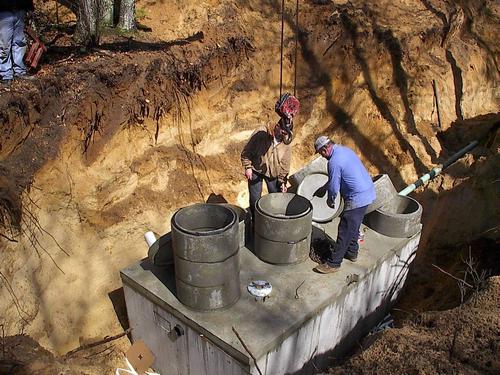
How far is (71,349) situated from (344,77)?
7.22 meters

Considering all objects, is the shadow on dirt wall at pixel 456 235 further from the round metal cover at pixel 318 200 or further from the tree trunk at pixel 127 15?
the tree trunk at pixel 127 15

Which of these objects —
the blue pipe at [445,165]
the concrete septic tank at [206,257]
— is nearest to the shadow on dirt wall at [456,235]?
the blue pipe at [445,165]

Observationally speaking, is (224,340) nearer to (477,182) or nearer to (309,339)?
(309,339)

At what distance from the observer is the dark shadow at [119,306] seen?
734cm

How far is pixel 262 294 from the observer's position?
18.4 feet

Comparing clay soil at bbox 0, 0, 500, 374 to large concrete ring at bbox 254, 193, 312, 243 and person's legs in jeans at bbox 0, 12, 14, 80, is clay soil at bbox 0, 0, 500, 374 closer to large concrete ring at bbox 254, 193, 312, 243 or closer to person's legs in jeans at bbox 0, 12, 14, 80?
person's legs in jeans at bbox 0, 12, 14, 80

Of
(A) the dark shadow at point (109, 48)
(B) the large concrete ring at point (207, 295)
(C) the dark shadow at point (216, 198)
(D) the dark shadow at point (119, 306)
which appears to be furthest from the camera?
(C) the dark shadow at point (216, 198)

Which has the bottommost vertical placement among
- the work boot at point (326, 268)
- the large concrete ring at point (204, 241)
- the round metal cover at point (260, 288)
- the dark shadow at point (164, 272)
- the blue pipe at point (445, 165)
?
the dark shadow at point (164, 272)

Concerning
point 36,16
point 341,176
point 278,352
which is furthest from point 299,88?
point 278,352

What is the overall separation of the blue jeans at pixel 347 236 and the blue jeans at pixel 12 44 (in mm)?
A: 5004

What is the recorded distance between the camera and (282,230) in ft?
19.2

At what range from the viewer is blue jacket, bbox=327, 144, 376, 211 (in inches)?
216

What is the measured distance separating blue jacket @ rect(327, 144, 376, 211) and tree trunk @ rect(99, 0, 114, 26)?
564 centimetres

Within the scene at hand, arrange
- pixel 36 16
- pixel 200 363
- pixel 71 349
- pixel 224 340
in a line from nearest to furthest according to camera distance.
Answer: pixel 224 340 → pixel 200 363 → pixel 71 349 → pixel 36 16
